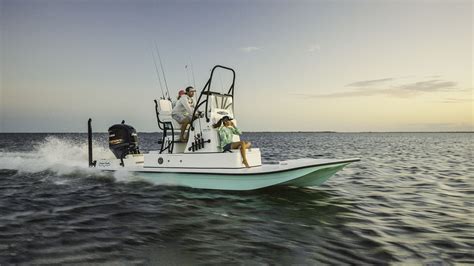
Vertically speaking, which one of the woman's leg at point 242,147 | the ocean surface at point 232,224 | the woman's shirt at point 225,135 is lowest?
the ocean surface at point 232,224

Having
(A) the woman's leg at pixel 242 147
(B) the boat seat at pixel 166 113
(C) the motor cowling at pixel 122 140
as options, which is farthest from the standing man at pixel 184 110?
(C) the motor cowling at pixel 122 140

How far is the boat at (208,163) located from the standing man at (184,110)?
0.24 m

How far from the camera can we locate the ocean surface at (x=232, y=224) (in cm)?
539

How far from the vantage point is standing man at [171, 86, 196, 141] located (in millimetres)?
10594

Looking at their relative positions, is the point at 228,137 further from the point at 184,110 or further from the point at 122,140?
the point at 122,140

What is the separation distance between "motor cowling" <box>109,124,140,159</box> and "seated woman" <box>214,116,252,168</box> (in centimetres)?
386

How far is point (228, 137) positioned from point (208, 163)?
0.91 metres

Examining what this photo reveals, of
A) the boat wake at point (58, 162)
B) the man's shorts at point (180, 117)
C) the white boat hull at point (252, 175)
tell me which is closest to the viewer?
the white boat hull at point (252, 175)

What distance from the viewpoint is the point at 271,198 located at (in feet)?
30.5

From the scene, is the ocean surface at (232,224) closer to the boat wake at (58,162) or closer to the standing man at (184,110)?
the standing man at (184,110)

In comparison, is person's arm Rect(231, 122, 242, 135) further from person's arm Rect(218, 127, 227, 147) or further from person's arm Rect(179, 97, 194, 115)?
person's arm Rect(179, 97, 194, 115)

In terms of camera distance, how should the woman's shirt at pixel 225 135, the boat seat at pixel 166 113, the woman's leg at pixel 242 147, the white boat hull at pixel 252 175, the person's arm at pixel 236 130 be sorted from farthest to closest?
the boat seat at pixel 166 113, the person's arm at pixel 236 130, the woman's shirt at pixel 225 135, the woman's leg at pixel 242 147, the white boat hull at pixel 252 175

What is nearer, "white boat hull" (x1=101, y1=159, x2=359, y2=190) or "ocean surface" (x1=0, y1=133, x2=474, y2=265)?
"ocean surface" (x1=0, y1=133, x2=474, y2=265)

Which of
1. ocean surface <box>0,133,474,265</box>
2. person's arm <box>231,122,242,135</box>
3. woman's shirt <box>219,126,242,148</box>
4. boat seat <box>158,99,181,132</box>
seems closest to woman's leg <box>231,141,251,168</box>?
woman's shirt <box>219,126,242,148</box>
